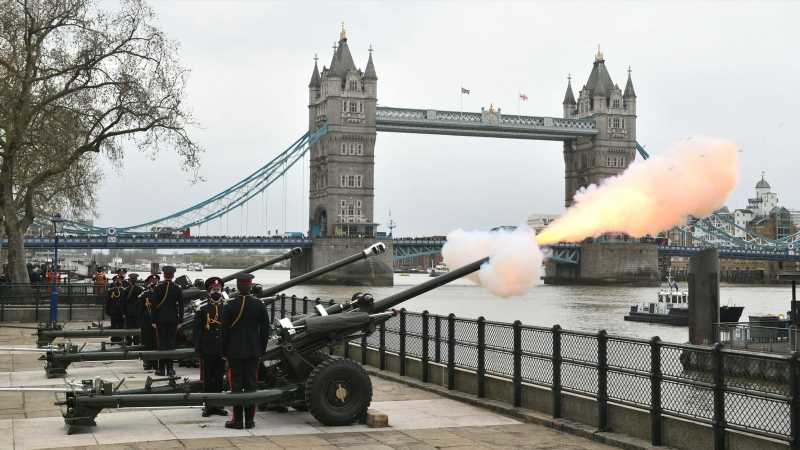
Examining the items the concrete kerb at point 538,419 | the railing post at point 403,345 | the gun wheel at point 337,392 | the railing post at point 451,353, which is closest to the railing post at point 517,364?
the concrete kerb at point 538,419

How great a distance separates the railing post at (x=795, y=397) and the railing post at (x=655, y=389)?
1.77 m

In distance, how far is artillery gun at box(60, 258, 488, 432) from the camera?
460 inches

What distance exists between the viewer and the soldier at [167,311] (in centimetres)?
1580

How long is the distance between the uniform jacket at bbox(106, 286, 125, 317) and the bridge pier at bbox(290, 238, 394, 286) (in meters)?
84.4

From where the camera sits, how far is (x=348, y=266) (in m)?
114

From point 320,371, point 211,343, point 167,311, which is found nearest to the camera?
point 320,371

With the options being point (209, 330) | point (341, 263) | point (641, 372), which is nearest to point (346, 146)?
point (341, 263)

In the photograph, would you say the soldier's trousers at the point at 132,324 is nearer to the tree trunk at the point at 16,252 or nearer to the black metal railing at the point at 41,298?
the black metal railing at the point at 41,298

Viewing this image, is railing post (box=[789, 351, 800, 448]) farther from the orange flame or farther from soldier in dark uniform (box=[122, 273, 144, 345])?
soldier in dark uniform (box=[122, 273, 144, 345])

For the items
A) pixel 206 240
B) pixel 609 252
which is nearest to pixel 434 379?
pixel 206 240

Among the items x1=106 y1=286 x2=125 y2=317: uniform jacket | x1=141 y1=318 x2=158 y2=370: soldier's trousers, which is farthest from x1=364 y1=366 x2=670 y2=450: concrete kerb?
x1=106 y1=286 x2=125 y2=317: uniform jacket

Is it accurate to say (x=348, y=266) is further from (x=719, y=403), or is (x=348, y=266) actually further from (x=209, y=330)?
(x=719, y=403)

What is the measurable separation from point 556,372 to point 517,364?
37.0 inches

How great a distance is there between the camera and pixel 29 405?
13.6 m
